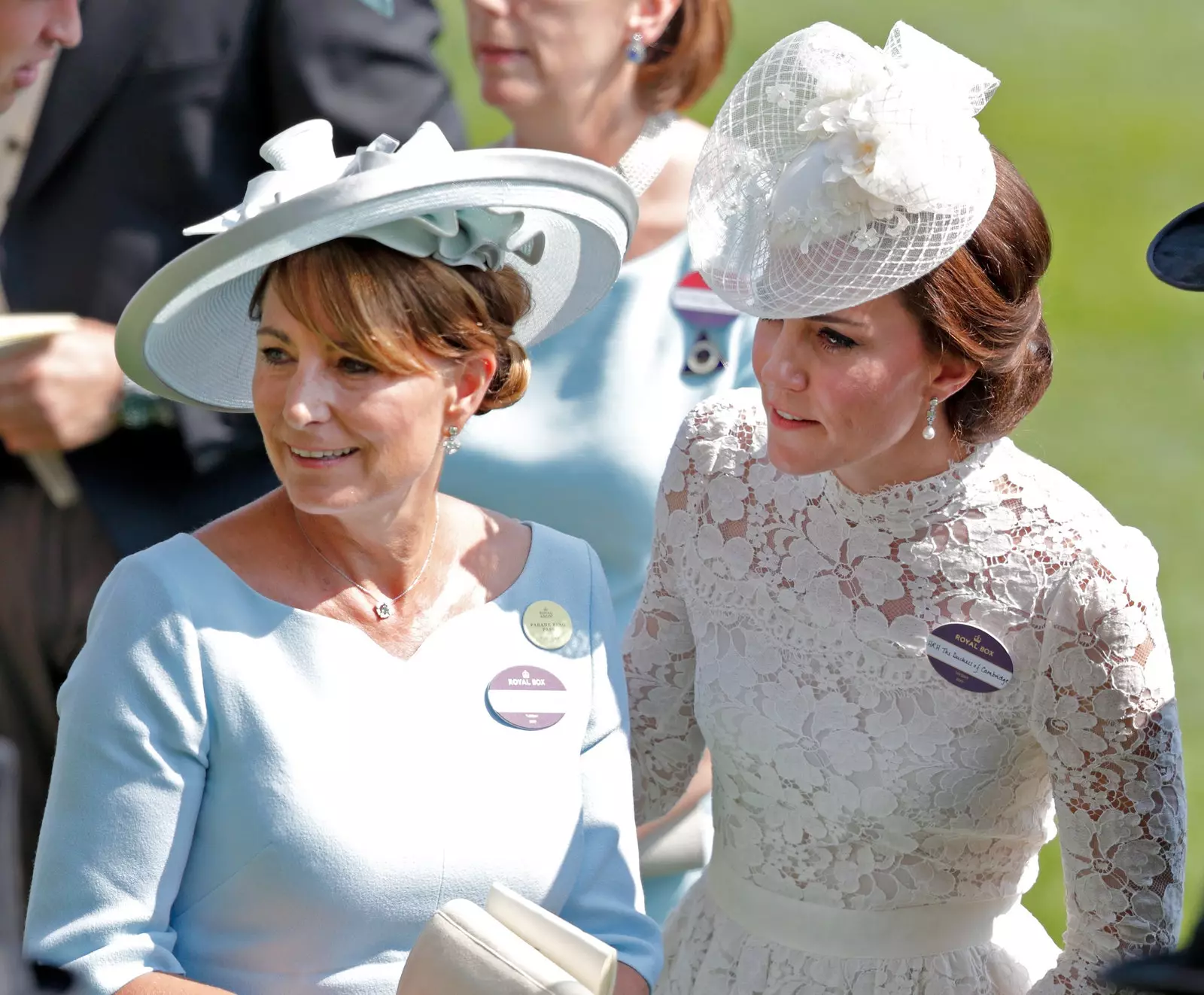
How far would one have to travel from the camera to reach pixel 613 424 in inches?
151

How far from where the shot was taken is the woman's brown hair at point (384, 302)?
8.12 ft

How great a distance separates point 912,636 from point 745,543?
0.34 m

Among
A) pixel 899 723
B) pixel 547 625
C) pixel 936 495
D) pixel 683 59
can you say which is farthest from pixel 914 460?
pixel 683 59

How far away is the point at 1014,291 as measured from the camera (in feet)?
9.09

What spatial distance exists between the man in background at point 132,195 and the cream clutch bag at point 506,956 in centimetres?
151

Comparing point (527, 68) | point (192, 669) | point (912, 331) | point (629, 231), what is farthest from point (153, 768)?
point (527, 68)

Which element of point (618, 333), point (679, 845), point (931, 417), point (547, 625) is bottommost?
point (679, 845)

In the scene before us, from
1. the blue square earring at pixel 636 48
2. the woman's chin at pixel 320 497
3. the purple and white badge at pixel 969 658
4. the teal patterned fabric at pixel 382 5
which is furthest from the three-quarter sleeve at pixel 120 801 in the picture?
the blue square earring at pixel 636 48

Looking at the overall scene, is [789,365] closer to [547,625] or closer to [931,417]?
[931,417]

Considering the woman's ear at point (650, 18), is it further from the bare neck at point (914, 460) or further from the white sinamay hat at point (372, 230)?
the bare neck at point (914, 460)

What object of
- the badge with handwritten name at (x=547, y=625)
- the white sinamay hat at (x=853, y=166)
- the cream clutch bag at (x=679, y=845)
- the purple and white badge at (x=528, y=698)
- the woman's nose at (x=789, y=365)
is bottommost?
the cream clutch bag at (x=679, y=845)

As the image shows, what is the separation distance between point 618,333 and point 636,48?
0.66 m

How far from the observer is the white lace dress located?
273 centimetres

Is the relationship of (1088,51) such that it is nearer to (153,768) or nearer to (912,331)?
(912,331)
